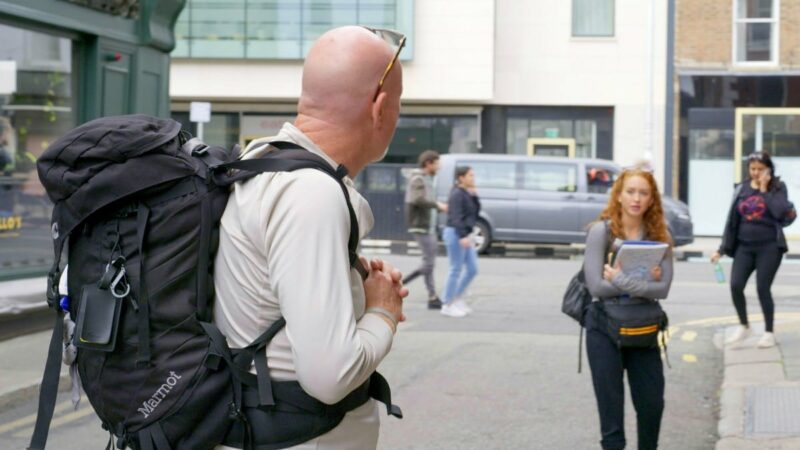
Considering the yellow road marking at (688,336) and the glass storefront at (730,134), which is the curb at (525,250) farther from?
the yellow road marking at (688,336)

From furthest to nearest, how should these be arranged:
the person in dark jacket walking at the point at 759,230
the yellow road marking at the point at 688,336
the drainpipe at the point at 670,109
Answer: the drainpipe at the point at 670,109
the yellow road marking at the point at 688,336
the person in dark jacket walking at the point at 759,230

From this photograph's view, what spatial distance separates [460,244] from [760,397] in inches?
240

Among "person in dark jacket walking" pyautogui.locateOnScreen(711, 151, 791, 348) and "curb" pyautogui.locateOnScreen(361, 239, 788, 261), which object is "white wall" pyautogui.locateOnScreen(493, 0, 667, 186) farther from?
"person in dark jacket walking" pyautogui.locateOnScreen(711, 151, 791, 348)

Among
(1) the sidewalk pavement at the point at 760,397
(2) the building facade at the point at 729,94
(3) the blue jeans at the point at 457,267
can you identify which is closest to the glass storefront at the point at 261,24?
(2) the building facade at the point at 729,94

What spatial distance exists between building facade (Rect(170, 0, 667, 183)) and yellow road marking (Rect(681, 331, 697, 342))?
18.6 m

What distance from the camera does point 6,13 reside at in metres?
9.75

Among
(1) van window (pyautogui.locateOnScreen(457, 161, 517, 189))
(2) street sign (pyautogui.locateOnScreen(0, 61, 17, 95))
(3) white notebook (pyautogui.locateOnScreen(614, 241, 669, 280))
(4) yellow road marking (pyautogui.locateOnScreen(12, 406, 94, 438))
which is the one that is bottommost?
(4) yellow road marking (pyautogui.locateOnScreen(12, 406, 94, 438))

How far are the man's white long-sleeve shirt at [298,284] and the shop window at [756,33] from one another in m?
28.2

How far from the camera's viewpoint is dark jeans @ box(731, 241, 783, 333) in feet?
32.0

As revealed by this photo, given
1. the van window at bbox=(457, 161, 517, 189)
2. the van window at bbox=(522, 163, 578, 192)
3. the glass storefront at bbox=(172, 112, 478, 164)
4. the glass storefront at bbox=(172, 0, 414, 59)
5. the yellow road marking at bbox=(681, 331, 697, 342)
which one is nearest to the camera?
the yellow road marking at bbox=(681, 331, 697, 342)

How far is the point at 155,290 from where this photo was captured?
2.29m

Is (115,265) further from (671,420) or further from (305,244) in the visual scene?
(671,420)

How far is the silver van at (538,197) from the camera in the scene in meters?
23.3

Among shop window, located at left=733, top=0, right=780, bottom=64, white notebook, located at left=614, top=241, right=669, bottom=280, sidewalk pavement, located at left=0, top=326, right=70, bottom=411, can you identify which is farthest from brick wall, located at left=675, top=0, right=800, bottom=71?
white notebook, located at left=614, top=241, right=669, bottom=280
